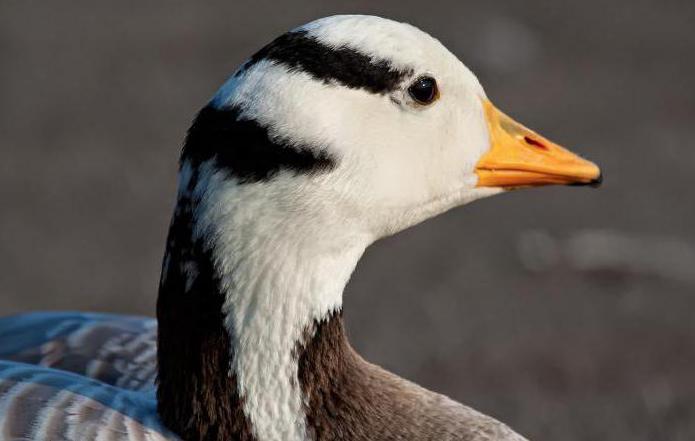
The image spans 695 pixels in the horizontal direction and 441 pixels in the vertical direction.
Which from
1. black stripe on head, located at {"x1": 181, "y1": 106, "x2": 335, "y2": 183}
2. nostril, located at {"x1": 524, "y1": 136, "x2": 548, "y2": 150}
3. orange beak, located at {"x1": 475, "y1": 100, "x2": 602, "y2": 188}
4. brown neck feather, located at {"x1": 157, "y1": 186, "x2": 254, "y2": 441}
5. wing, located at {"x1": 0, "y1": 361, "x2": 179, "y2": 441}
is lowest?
wing, located at {"x1": 0, "y1": 361, "x2": 179, "y2": 441}

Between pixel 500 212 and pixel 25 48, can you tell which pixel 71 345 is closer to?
pixel 500 212

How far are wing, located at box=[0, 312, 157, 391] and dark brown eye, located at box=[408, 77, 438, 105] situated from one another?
3.76 ft

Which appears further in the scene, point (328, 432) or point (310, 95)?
point (328, 432)

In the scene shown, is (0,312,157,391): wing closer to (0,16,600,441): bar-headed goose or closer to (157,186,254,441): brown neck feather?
(0,16,600,441): bar-headed goose

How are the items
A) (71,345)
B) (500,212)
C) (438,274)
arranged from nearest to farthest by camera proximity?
(71,345) < (438,274) < (500,212)

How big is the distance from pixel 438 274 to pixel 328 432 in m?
3.72

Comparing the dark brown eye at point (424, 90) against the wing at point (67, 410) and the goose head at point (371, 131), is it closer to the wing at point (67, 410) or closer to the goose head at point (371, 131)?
the goose head at point (371, 131)

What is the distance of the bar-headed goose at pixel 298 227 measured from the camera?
9.84 ft

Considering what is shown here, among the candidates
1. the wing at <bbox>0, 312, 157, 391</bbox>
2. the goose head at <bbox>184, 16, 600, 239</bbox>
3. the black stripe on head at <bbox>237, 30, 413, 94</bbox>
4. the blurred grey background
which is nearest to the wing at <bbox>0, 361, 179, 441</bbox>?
the wing at <bbox>0, 312, 157, 391</bbox>

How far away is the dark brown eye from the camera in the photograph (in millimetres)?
3170

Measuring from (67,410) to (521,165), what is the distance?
1.32 metres

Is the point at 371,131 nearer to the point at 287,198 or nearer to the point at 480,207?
the point at 287,198

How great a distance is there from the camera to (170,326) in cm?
316

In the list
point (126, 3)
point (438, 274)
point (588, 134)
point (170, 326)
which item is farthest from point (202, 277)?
point (126, 3)
